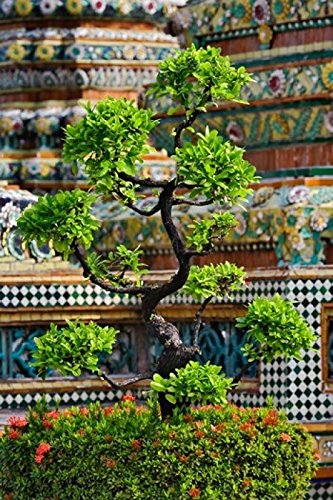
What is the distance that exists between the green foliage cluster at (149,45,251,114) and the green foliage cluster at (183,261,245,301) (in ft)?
3.96

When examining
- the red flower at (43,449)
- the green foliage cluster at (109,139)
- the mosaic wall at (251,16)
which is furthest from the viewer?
the mosaic wall at (251,16)

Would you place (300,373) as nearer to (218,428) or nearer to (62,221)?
(218,428)

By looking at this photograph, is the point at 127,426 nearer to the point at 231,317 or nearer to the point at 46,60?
the point at 231,317

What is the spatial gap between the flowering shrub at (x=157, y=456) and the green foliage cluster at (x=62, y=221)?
111cm

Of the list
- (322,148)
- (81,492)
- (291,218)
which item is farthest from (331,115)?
(81,492)

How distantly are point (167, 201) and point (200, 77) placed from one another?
82 centimetres

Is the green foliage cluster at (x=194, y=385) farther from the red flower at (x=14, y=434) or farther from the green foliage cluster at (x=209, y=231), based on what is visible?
the red flower at (x=14, y=434)

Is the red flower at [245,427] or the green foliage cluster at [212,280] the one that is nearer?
the red flower at [245,427]

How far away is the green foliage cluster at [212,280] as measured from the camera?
1255 cm

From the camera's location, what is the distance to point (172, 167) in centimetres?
1847

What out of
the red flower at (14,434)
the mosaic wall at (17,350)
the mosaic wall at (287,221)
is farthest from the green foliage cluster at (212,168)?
the mosaic wall at (17,350)

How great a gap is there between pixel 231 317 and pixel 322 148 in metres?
1.78

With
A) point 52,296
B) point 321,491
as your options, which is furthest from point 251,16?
point 321,491

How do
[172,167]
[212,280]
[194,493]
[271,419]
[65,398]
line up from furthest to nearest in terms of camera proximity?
1. [172,167]
2. [65,398]
3. [212,280]
4. [271,419]
5. [194,493]
